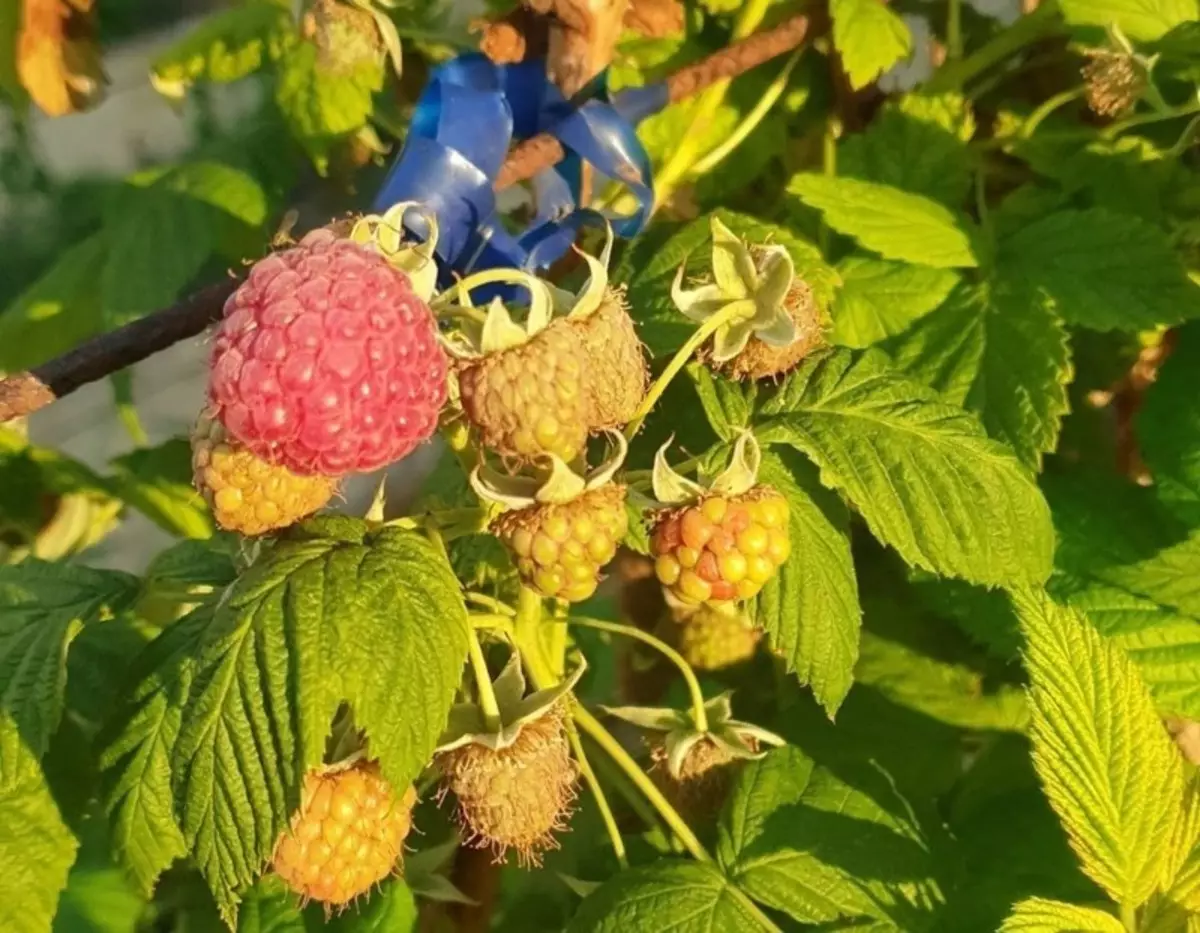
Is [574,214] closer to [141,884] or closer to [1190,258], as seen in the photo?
[141,884]

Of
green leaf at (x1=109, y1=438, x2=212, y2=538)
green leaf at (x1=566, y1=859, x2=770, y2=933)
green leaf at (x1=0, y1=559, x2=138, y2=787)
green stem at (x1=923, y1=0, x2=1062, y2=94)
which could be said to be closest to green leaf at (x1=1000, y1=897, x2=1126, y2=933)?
green leaf at (x1=566, y1=859, x2=770, y2=933)

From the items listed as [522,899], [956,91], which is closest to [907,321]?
[956,91]

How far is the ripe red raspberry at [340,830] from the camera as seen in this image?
1.70 ft

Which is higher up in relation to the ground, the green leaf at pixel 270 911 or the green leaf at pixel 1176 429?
the green leaf at pixel 1176 429

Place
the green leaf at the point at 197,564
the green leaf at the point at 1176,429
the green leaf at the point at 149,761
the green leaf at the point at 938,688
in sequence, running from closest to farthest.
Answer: the green leaf at the point at 149,761, the green leaf at the point at 197,564, the green leaf at the point at 1176,429, the green leaf at the point at 938,688

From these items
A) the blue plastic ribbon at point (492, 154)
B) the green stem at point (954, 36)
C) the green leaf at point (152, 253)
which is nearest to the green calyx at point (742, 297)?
the blue plastic ribbon at point (492, 154)

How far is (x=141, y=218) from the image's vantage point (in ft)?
3.18

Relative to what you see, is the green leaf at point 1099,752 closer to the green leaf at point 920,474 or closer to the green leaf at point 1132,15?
the green leaf at point 920,474

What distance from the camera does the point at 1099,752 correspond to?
1.97 ft

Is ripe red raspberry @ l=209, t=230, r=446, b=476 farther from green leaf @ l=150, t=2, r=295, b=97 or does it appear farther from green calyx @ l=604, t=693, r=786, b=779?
green leaf @ l=150, t=2, r=295, b=97

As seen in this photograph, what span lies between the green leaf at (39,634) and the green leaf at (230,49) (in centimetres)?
48

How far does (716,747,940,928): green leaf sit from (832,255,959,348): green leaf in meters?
0.28

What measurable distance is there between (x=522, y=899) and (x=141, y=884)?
451mm

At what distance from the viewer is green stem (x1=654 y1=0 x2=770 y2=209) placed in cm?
85
